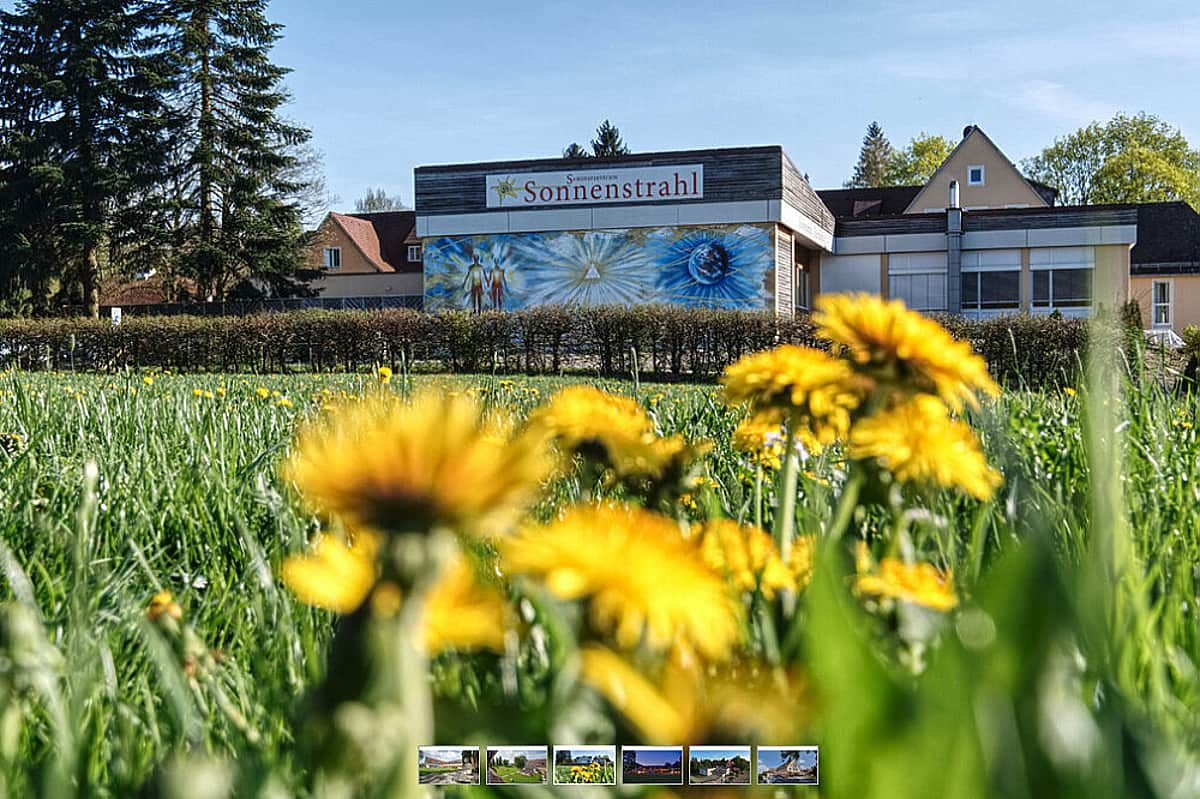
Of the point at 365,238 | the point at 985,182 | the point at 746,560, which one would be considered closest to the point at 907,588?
the point at 746,560

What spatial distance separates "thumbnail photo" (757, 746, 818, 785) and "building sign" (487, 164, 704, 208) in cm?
2385

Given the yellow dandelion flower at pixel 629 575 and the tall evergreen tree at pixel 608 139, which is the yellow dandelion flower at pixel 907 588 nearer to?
the yellow dandelion flower at pixel 629 575

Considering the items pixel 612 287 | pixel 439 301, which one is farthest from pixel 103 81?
pixel 612 287

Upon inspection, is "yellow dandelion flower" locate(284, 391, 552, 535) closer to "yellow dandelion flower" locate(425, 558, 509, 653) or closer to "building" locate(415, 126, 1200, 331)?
"yellow dandelion flower" locate(425, 558, 509, 653)

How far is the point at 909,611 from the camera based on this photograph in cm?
60

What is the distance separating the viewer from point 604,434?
2.53ft

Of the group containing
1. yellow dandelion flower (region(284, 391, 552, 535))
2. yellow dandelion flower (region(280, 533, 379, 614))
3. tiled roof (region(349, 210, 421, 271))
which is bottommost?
yellow dandelion flower (region(280, 533, 379, 614))

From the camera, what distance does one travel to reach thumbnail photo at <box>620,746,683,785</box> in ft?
1.31

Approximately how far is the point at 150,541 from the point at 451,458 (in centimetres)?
183

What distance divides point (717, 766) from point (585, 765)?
3.6 inches

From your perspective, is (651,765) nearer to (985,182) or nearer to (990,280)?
(990,280)

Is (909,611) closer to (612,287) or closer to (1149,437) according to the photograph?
(1149,437)

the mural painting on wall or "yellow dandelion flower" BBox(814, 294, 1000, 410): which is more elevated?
the mural painting on wall

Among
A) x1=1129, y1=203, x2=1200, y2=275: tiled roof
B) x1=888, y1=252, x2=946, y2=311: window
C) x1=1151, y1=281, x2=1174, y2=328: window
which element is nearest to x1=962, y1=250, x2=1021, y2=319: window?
x1=888, y1=252, x2=946, y2=311: window
